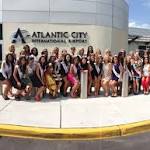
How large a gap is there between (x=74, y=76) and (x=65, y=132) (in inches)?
159

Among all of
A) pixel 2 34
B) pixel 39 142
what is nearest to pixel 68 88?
pixel 39 142

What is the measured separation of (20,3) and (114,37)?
666 centimetres

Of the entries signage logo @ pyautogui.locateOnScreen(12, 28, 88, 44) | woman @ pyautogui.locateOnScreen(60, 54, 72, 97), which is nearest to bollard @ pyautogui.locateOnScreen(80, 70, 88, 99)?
woman @ pyautogui.locateOnScreen(60, 54, 72, 97)

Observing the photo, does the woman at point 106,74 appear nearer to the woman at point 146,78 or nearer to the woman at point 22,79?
the woman at point 146,78

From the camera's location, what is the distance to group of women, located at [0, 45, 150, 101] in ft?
37.6

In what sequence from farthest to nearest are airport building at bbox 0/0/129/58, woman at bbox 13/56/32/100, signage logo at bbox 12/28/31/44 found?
airport building at bbox 0/0/129/58, signage logo at bbox 12/28/31/44, woman at bbox 13/56/32/100

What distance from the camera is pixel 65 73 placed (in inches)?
477

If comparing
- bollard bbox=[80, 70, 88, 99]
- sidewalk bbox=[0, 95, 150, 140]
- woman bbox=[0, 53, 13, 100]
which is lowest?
sidewalk bbox=[0, 95, 150, 140]

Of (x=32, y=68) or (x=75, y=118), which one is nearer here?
(x=75, y=118)

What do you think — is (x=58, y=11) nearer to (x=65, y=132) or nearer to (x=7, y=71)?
(x=7, y=71)

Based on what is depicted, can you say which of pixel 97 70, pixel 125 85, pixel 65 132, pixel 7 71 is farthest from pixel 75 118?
pixel 125 85

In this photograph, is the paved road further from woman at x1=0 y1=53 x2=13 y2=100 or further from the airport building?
the airport building

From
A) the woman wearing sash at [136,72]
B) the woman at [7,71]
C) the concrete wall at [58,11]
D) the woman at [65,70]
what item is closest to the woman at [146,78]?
the woman wearing sash at [136,72]

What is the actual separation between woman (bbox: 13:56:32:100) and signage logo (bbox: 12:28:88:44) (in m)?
11.7
